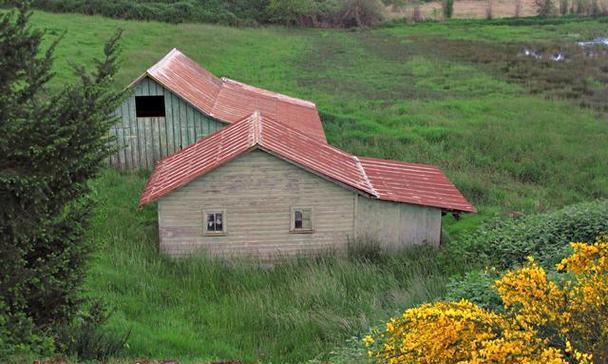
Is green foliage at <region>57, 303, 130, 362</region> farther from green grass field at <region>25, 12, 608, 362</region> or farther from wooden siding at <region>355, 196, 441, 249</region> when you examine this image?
wooden siding at <region>355, 196, 441, 249</region>

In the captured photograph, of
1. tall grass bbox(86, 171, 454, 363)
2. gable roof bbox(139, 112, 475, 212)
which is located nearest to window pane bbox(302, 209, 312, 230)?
tall grass bbox(86, 171, 454, 363)

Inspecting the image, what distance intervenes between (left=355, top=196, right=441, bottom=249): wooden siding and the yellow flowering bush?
6895 millimetres

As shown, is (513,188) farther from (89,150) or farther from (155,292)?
(89,150)

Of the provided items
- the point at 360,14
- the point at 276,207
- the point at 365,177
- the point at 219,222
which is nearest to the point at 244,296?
the point at 219,222

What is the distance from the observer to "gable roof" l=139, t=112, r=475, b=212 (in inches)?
546

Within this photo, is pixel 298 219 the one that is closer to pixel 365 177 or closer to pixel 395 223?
pixel 365 177

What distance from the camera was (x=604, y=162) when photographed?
2106 cm

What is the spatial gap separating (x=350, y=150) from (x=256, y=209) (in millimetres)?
8585

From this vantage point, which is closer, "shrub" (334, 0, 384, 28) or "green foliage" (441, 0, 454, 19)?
"shrub" (334, 0, 384, 28)

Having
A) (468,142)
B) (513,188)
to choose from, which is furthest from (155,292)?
(468,142)

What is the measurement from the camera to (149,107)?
20.6 meters

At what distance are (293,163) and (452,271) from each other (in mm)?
3793

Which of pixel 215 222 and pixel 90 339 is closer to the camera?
pixel 90 339

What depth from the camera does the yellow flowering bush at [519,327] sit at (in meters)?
6.45
